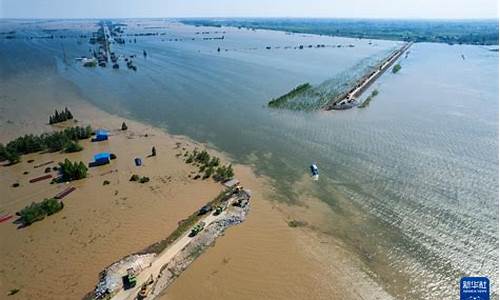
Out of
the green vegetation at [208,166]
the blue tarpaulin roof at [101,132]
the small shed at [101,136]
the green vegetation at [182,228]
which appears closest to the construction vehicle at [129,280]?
the green vegetation at [182,228]

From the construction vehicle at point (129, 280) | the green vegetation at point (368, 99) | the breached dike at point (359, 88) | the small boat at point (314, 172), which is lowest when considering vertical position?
the construction vehicle at point (129, 280)

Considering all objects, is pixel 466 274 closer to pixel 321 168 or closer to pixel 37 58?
pixel 321 168

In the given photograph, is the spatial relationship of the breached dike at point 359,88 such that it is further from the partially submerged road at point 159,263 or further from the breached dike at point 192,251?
the partially submerged road at point 159,263

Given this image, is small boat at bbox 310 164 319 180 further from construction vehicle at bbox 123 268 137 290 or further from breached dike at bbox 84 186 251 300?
construction vehicle at bbox 123 268 137 290

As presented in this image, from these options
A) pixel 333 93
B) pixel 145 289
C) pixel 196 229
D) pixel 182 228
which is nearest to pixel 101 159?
pixel 182 228

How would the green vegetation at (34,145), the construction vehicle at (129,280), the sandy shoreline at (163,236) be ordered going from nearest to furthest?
the construction vehicle at (129,280)
the sandy shoreline at (163,236)
the green vegetation at (34,145)

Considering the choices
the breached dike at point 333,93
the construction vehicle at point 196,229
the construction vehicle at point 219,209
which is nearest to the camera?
the construction vehicle at point 196,229

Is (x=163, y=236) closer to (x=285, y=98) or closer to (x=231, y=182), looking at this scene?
(x=231, y=182)
